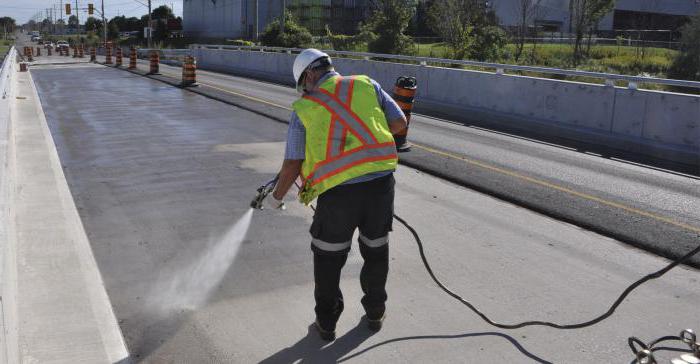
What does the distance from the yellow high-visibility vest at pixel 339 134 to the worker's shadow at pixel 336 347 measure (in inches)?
37.5

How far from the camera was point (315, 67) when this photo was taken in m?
4.14

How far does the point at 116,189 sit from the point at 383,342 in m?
5.14

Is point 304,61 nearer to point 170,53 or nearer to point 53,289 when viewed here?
point 53,289

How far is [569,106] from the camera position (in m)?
14.1

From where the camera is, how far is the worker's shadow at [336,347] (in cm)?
403

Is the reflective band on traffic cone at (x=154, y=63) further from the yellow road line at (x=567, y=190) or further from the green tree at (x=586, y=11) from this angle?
the yellow road line at (x=567, y=190)

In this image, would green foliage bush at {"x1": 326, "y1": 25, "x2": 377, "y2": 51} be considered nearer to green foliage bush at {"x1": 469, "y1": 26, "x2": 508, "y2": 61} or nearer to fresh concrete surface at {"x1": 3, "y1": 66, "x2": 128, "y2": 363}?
green foliage bush at {"x1": 469, "y1": 26, "x2": 508, "y2": 61}

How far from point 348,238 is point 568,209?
4183 mm

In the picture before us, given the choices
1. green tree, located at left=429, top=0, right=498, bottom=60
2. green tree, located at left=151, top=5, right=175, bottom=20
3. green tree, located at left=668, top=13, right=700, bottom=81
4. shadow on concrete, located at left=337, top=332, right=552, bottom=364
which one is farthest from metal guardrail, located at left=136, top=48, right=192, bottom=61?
shadow on concrete, located at left=337, top=332, right=552, bottom=364

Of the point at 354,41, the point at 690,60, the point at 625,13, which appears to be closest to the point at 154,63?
the point at 354,41

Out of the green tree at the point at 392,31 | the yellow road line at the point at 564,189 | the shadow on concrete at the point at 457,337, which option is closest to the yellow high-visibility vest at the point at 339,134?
the shadow on concrete at the point at 457,337

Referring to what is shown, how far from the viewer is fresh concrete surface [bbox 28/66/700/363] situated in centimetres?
420

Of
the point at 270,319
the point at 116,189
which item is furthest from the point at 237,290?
the point at 116,189

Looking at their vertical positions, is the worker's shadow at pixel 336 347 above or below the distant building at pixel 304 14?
below
